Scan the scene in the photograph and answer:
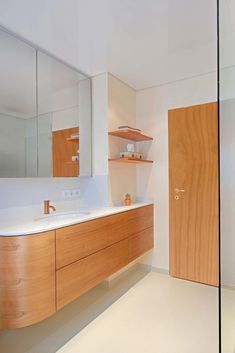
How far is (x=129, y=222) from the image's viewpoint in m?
2.46

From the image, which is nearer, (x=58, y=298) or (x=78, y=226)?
(x=58, y=298)

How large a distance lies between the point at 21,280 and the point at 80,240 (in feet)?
1.68

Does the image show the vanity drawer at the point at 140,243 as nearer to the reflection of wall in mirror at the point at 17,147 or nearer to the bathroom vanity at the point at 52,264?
the bathroom vanity at the point at 52,264

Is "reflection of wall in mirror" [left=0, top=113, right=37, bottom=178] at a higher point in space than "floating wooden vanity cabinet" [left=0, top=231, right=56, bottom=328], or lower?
higher

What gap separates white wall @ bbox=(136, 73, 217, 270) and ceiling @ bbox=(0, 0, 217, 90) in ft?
1.25

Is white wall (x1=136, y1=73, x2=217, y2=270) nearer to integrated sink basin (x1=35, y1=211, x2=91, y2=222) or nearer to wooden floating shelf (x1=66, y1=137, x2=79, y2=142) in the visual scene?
wooden floating shelf (x1=66, y1=137, x2=79, y2=142)

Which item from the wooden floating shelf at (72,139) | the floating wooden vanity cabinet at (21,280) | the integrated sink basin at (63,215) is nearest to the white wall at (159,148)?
the wooden floating shelf at (72,139)

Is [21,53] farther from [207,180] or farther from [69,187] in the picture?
[207,180]

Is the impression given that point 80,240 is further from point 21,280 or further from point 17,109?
point 17,109

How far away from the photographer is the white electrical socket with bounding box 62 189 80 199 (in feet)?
8.06

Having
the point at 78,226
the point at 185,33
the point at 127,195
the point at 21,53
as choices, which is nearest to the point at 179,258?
the point at 127,195

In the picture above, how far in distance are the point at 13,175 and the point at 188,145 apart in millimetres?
1911

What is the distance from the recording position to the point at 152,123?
2934mm

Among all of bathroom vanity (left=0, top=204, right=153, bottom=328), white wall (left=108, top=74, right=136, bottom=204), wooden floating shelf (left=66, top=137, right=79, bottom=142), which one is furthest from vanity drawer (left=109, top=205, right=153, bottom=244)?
wooden floating shelf (left=66, top=137, right=79, bottom=142)
